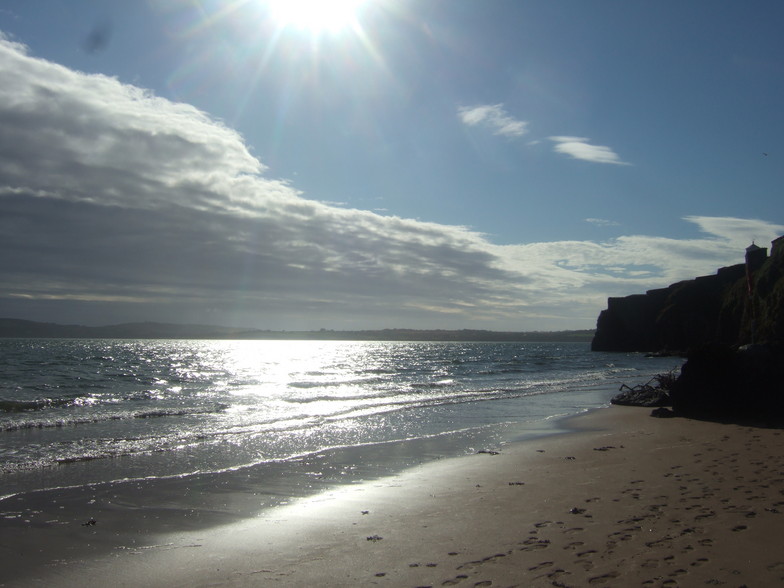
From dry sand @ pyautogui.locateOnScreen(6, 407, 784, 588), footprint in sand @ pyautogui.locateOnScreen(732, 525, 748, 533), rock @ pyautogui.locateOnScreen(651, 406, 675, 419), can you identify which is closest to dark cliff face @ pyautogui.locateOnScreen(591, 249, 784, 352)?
rock @ pyautogui.locateOnScreen(651, 406, 675, 419)

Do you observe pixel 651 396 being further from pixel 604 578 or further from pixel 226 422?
pixel 604 578

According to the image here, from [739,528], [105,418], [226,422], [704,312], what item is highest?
[704,312]

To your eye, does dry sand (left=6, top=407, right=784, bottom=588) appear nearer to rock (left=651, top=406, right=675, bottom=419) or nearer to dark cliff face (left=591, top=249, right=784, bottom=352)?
rock (left=651, top=406, right=675, bottom=419)

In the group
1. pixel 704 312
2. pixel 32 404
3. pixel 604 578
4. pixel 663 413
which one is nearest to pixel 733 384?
pixel 663 413

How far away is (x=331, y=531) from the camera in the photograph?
7281 millimetres

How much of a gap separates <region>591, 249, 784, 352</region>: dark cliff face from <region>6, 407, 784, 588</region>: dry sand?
41411mm

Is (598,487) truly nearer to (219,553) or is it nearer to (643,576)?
(643,576)

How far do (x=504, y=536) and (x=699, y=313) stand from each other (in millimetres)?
102383

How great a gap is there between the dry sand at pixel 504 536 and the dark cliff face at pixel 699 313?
41.4 metres

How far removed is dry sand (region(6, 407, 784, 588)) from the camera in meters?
5.39

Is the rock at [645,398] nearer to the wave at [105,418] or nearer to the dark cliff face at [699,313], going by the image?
the wave at [105,418]

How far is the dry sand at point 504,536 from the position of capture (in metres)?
5.39

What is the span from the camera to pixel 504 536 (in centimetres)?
662

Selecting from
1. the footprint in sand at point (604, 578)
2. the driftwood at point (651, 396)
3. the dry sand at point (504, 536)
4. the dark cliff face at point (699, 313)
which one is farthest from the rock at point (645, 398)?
the dark cliff face at point (699, 313)
